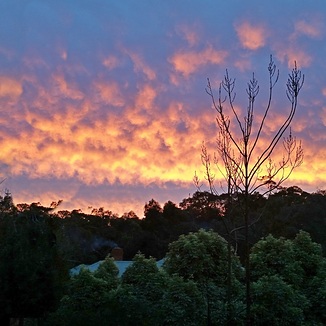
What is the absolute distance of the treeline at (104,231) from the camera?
15234mm

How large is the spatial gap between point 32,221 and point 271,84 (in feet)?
31.7

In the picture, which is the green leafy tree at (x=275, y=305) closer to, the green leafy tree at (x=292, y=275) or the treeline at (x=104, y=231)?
the green leafy tree at (x=292, y=275)

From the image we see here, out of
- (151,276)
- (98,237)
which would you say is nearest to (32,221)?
(151,276)

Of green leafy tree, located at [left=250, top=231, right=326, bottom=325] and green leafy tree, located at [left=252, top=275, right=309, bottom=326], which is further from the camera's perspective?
green leafy tree, located at [left=250, top=231, right=326, bottom=325]

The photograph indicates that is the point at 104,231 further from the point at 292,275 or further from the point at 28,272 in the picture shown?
the point at 28,272

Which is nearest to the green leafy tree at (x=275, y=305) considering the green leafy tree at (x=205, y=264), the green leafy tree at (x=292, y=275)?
the green leafy tree at (x=292, y=275)

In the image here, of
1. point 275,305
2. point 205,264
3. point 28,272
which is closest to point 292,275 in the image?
point 275,305

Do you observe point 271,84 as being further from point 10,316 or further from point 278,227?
point 278,227

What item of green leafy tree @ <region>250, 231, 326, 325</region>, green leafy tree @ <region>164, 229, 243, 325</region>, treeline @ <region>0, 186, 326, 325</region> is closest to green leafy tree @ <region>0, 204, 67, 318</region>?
treeline @ <region>0, 186, 326, 325</region>

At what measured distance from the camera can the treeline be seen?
50.0 feet

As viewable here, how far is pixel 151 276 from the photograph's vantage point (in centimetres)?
1766

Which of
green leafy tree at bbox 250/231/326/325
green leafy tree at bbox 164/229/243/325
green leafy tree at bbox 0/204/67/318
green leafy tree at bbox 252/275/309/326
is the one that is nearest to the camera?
green leafy tree at bbox 0/204/67/318

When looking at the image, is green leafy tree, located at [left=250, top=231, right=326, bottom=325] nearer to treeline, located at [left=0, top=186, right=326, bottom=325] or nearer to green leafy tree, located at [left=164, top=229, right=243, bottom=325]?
treeline, located at [left=0, top=186, right=326, bottom=325]

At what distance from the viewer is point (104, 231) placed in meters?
55.5
